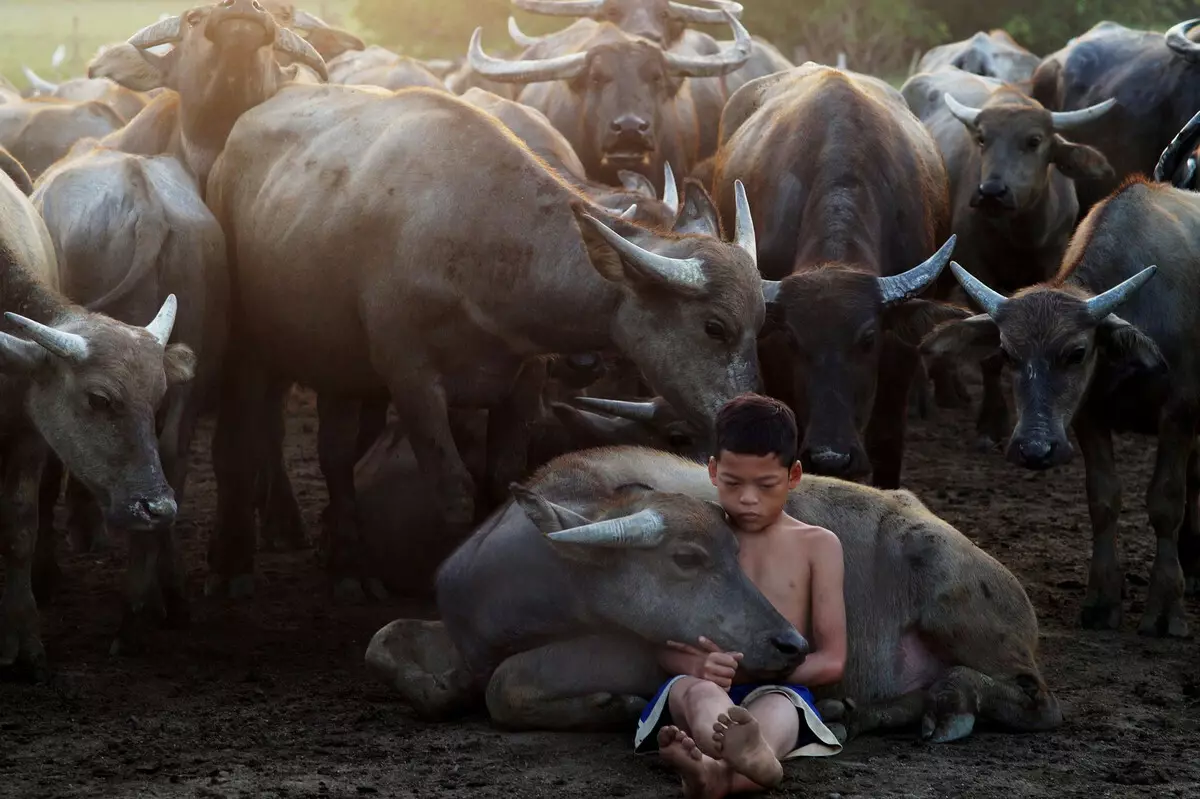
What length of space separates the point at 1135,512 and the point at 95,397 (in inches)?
228

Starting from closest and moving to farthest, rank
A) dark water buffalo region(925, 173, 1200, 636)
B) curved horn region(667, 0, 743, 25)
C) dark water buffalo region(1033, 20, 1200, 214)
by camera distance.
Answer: dark water buffalo region(925, 173, 1200, 636), dark water buffalo region(1033, 20, 1200, 214), curved horn region(667, 0, 743, 25)

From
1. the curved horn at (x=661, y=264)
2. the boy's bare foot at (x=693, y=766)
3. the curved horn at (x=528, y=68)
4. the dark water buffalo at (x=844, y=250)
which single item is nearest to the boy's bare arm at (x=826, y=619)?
the boy's bare foot at (x=693, y=766)

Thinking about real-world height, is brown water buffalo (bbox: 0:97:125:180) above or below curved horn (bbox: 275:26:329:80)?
below

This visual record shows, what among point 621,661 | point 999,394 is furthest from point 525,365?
point 999,394

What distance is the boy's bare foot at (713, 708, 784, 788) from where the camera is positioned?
191 inches

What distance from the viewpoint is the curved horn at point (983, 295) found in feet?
23.8

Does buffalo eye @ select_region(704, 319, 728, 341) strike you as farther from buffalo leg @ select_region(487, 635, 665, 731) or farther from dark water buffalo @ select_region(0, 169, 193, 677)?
dark water buffalo @ select_region(0, 169, 193, 677)

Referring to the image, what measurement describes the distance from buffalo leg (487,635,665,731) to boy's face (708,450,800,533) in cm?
53

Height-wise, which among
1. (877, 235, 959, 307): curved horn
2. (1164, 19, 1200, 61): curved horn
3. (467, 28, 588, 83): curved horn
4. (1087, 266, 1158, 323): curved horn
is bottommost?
(877, 235, 959, 307): curved horn

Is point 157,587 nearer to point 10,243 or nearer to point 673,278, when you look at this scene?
Answer: point 10,243

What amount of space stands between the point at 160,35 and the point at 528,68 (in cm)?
305

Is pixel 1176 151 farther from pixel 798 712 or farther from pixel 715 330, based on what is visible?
pixel 798 712

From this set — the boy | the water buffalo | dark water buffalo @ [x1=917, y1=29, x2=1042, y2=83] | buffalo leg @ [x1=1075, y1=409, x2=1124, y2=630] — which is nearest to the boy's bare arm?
the boy

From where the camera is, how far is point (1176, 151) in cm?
1009
